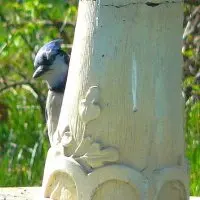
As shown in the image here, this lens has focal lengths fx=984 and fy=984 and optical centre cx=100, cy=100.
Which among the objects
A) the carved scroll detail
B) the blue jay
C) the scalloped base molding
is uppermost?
the blue jay

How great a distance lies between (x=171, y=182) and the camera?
3.54m

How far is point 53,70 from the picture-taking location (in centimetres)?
371

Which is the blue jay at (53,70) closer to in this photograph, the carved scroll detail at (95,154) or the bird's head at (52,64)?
the bird's head at (52,64)

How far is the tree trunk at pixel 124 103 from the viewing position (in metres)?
3.44

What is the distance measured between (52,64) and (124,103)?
40 centimetres

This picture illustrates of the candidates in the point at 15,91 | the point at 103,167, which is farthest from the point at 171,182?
the point at 15,91

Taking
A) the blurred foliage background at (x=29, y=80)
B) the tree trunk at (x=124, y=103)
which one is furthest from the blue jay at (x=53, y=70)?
the blurred foliage background at (x=29, y=80)

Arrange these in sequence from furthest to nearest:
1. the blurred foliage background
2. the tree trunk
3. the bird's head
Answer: the blurred foliage background, the bird's head, the tree trunk

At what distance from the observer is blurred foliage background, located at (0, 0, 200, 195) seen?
603 centimetres

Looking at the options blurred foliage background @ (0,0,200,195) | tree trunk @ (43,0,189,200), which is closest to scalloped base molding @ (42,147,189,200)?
tree trunk @ (43,0,189,200)

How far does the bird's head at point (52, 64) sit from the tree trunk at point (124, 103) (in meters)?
0.19

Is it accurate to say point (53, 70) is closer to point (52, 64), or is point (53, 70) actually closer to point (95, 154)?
point (52, 64)

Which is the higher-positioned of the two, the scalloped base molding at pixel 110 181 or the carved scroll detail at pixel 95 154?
the carved scroll detail at pixel 95 154

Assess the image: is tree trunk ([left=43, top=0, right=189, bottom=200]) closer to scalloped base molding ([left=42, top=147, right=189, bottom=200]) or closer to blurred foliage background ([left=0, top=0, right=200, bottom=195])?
scalloped base molding ([left=42, top=147, right=189, bottom=200])
